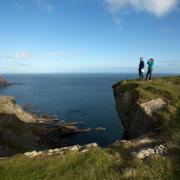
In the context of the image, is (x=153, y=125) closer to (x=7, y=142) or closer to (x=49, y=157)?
(x=49, y=157)

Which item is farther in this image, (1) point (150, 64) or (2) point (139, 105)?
(1) point (150, 64)

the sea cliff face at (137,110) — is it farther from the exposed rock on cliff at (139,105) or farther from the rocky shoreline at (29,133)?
the rocky shoreline at (29,133)

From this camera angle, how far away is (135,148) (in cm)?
1595

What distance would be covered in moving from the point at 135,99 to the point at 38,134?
36.0 meters

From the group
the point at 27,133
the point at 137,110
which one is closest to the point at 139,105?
the point at 137,110

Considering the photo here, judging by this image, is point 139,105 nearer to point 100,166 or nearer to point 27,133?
point 100,166

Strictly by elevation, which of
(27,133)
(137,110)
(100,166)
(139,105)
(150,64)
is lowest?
(27,133)

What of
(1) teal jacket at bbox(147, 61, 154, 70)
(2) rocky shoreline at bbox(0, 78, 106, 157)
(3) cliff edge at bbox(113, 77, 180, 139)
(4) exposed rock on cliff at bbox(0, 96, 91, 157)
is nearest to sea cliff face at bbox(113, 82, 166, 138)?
(3) cliff edge at bbox(113, 77, 180, 139)

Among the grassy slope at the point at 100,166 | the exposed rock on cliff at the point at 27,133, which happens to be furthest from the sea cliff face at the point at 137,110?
Answer: the exposed rock on cliff at the point at 27,133

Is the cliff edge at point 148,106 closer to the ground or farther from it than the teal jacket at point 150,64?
closer to the ground

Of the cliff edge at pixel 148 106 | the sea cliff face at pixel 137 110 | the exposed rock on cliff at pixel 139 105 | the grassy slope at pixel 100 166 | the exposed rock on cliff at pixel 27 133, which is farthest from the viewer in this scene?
the exposed rock on cliff at pixel 27 133

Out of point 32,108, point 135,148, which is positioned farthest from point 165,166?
point 32,108

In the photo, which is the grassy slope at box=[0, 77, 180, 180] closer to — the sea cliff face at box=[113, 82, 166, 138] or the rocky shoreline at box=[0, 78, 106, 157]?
the sea cliff face at box=[113, 82, 166, 138]

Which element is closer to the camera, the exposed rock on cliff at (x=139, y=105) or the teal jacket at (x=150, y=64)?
the exposed rock on cliff at (x=139, y=105)
